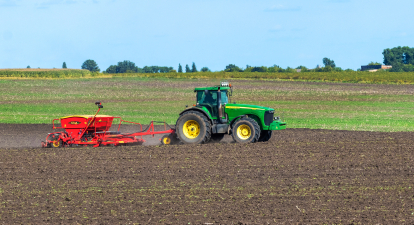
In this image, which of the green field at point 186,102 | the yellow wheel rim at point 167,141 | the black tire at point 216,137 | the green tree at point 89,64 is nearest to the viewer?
the yellow wheel rim at point 167,141

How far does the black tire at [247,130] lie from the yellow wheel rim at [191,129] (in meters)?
1.28

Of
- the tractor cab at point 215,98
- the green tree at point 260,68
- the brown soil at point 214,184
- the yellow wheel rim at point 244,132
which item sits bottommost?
the brown soil at point 214,184

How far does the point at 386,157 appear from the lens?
516 inches

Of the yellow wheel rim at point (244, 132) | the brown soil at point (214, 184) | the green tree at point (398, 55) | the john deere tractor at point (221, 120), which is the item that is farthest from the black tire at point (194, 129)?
the green tree at point (398, 55)

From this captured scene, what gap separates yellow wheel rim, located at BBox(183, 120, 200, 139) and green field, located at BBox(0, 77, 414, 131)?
9.27 m

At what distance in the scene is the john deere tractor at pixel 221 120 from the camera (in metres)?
15.8

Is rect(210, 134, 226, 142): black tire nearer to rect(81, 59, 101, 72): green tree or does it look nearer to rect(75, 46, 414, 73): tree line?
rect(75, 46, 414, 73): tree line

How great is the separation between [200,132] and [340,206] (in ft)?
25.5

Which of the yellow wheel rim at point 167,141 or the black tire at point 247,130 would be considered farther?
the yellow wheel rim at point 167,141

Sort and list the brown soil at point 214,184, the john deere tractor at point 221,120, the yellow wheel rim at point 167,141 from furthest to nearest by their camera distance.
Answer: the yellow wheel rim at point 167,141
the john deere tractor at point 221,120
the brown soil at point 214,184

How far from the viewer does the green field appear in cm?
2731

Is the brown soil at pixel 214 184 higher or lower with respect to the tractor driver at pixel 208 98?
lower

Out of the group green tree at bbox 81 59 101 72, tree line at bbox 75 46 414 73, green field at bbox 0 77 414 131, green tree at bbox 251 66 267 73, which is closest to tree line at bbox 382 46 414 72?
tree line at bbox 75 46 414 73

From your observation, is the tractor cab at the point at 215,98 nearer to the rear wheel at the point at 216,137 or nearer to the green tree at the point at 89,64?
the rear wheel at the point at 216,137
